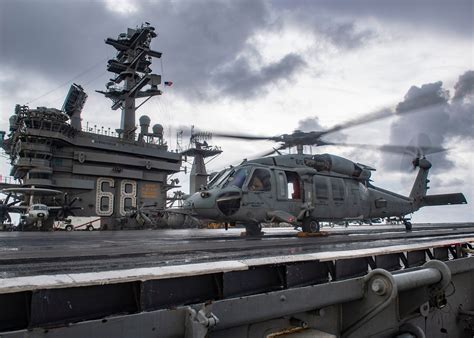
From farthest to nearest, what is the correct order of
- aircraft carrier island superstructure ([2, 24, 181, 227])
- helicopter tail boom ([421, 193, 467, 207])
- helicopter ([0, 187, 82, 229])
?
aircraft carrier island superstructure ([2, 24, 181, 227]) < helicopter ([0, 187, 82, 229]) < helicopter tail boom ([421, 193, 467, 207])

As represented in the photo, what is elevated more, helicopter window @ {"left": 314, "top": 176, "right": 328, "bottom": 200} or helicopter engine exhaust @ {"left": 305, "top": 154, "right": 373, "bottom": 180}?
helicopter engine exhaust @ {"left": 305, "top": 154, "right": 373, "bottom": 180}

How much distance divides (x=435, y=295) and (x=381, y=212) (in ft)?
37.7

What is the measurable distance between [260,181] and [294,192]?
5.19 feet

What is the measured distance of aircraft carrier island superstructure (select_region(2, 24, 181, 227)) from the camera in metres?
37.6

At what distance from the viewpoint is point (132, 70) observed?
51125 mm

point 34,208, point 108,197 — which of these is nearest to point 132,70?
point 108,197

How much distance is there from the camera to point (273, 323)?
2.81 m

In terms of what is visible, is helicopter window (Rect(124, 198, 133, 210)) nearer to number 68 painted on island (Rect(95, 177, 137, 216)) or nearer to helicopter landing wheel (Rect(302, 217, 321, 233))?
number 68 painted on island (Rect(95, 177, 137, 216))

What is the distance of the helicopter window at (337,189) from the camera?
517 inches

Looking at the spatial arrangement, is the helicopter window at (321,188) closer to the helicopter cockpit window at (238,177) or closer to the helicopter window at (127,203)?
the helicopter cockpit window at (238,177)

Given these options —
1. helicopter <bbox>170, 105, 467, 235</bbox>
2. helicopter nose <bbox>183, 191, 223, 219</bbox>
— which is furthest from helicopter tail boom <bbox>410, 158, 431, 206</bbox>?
helicopter nose <bbox>183, 191, 223, 219</bbox>

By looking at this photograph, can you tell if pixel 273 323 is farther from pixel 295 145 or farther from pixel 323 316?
pixel 295 145

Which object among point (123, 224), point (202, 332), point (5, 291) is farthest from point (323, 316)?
point (123, 224)

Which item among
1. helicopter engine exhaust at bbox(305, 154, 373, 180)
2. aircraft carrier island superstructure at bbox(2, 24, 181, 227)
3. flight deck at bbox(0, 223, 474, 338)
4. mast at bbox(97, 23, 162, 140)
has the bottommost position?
flight deck at bbox(0, 223, 474, 338)
